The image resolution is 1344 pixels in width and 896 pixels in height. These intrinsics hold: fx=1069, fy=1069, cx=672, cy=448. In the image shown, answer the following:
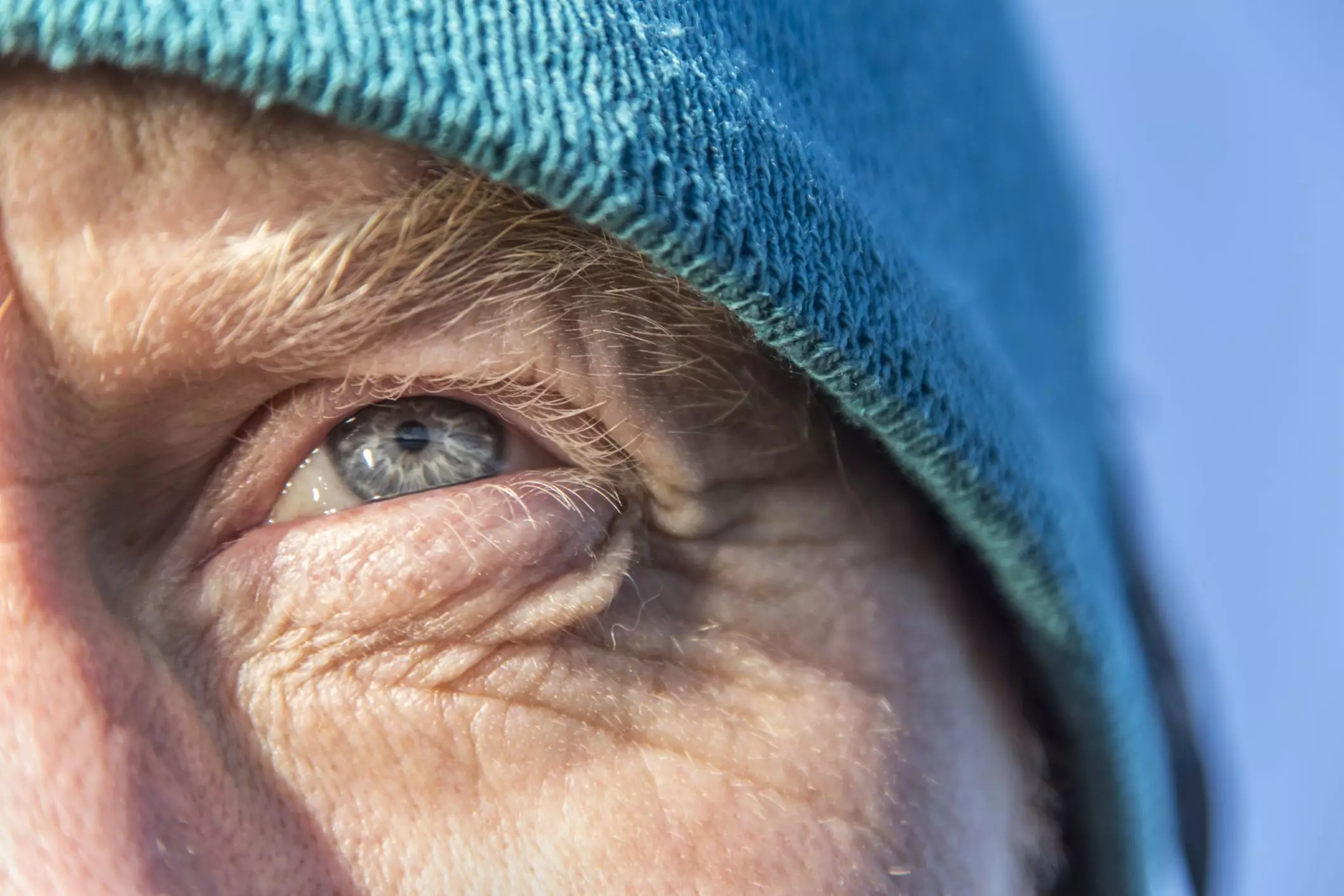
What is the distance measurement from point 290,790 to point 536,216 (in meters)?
0.37

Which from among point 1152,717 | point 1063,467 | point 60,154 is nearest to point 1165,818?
point 1152,717

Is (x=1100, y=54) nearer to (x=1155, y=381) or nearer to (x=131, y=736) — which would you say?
(x=1155, y=381)

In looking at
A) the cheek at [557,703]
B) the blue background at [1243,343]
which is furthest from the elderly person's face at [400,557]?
the blue background at [1243,343]

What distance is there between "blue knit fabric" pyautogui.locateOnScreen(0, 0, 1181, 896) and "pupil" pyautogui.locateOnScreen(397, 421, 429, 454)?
23 cm

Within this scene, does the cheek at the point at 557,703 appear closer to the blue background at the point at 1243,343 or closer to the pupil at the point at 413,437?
the pupil at the point at 413,437

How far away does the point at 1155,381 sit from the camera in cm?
236

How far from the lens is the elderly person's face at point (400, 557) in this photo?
1.88 feet

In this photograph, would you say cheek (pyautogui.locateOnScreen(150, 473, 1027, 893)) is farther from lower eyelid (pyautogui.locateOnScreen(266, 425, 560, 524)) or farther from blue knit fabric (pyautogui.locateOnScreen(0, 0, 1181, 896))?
blue knit fabric (pyautogui.locateOnScreen(0, 0, 1181, 896))

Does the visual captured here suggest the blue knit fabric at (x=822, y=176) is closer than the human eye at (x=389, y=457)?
Yes

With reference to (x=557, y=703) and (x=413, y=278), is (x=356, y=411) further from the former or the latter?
(x=557, y=703)

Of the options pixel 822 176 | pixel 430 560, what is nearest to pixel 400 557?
pixel 430 560

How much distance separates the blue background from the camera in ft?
6.72

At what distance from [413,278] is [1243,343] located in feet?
7.12

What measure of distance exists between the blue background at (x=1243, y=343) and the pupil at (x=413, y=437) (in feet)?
4.74
